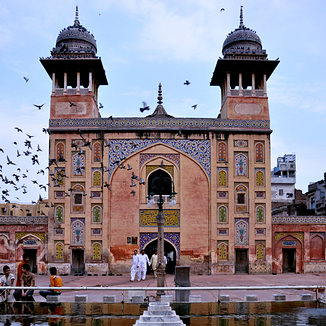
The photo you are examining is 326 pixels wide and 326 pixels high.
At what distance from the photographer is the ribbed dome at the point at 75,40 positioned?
22719 mm

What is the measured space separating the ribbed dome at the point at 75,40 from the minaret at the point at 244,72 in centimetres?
631

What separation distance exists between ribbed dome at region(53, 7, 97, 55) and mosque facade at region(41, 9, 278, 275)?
0.53m

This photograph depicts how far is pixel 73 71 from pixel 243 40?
27.3 feet

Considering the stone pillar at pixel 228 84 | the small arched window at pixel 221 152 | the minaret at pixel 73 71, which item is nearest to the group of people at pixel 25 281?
the minaret at pixel 73 71

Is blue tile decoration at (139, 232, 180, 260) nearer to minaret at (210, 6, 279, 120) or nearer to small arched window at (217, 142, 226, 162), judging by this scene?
small arched window at (217, 142, 226, 162)

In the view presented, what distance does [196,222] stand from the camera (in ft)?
69.5

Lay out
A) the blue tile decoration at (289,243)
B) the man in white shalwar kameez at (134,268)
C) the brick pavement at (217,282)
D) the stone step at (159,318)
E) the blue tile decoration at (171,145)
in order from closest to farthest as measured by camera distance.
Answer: the stone step at (159,318) → the brick pavement at (217,282) → the man in white shalwar kameez at (134,268) → the blue tile decoration at (171,145) → the blue tile decoration at (289,243)

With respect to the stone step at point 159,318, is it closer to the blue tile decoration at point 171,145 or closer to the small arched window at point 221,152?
the blue tile decoration at point 171,145

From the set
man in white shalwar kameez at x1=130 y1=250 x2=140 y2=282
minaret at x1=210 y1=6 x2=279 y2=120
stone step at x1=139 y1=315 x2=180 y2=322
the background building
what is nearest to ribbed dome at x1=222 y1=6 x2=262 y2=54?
minaret at x1=210 y1=6 x2=279 y2=120

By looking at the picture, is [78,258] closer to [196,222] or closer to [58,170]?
[58,170]

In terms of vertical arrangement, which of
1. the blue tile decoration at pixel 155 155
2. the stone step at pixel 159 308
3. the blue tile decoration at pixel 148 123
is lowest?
the stone step at pixel 159 308

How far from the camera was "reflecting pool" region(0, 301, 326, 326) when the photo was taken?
29.8ft

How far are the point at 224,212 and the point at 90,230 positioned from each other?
6009 millimetres

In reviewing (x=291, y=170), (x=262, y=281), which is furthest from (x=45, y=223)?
(x=291, y=170)
